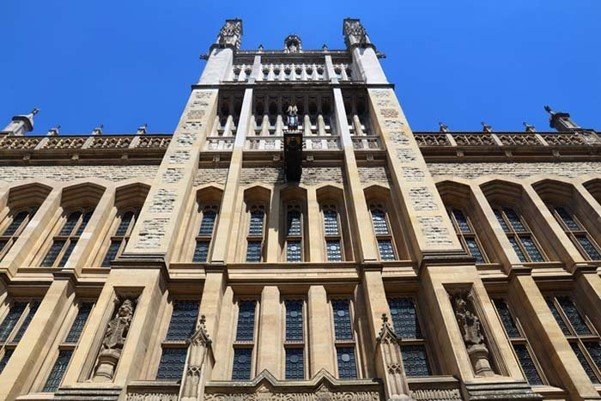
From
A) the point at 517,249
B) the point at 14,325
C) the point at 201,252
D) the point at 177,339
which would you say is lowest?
the point at 177,339

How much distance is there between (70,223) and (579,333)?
1474 centimetres

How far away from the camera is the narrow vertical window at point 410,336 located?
10.5 metres

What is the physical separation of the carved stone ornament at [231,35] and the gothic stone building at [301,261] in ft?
22.6

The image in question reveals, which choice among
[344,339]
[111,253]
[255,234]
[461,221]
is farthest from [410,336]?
[111,253]

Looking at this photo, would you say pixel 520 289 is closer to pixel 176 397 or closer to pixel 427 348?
pixel 427 348

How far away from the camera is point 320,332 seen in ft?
35.2

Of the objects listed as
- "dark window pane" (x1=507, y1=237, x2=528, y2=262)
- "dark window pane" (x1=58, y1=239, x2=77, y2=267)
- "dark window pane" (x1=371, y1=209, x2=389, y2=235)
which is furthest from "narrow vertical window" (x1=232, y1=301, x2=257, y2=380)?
"dark window pane" (x1=507, y1=237, x2=528, y2=262)

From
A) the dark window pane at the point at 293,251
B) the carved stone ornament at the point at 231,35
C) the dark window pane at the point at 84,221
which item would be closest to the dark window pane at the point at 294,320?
the dark window pane at the point at 293,251

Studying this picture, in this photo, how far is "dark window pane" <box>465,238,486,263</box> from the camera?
45.9 feet

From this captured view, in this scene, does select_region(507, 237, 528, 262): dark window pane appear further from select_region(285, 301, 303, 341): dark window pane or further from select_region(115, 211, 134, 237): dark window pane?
select_region(115, 211, 134, 237): dark window pane

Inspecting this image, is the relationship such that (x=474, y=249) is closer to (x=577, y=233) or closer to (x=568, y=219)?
(x=577, y=233)

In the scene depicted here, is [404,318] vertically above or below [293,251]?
below

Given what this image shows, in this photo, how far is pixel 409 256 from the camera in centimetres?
1289

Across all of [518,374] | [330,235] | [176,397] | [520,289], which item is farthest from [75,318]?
[520,289]
